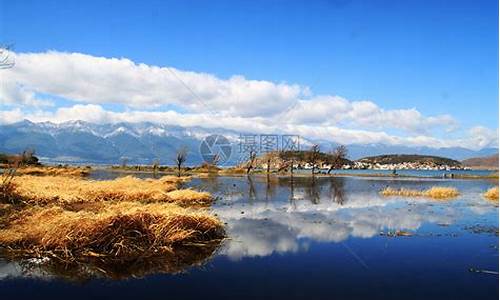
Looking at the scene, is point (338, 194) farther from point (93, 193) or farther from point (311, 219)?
point (93, 193)

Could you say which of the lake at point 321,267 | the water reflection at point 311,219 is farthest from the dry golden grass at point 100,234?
the water reflection at point 311,219

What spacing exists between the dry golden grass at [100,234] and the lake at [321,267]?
4.64ft

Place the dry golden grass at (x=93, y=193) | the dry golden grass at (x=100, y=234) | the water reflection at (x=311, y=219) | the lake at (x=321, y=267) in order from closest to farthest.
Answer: the lake at (x=321, y=267), the dry golden grass at (x=100, y=234), the water reflection at (x=311, y=219), the dry golden grass at (x=93, y=193)

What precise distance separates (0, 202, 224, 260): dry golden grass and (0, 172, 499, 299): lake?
4.64ft

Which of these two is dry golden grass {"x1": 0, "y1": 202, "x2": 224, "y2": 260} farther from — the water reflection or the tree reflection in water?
the tree reflection in water

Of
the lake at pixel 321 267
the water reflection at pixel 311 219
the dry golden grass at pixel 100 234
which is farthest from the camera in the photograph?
the water reflection at pixel 311 219

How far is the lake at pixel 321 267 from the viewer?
34.7ft

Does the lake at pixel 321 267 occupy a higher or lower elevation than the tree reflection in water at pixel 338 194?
lower

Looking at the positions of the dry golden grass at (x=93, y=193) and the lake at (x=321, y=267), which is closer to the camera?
the lake at (x=321, y=267)

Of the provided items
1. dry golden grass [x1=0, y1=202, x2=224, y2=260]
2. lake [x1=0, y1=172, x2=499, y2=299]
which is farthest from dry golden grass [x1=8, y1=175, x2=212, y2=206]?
dry golden grass [x1=0, y1=202, x2=224, y2=260]

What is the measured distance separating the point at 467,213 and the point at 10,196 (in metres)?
25.7

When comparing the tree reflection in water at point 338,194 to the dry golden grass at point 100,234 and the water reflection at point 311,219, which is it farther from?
the dry golden grass at point 100,234

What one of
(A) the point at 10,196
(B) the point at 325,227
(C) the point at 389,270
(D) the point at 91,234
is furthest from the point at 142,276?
(A) the point at 10,196

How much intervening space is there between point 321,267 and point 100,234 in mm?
6864
